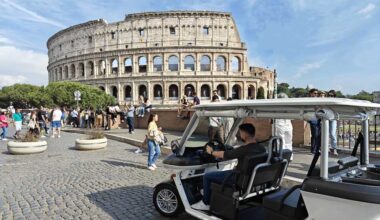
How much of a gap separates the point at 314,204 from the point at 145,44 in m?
64.9

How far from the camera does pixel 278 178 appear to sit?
175 inches

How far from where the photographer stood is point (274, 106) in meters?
3.73

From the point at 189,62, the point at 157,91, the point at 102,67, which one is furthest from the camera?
the point at 102,67

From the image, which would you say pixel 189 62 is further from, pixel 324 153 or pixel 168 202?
pixel 324 153

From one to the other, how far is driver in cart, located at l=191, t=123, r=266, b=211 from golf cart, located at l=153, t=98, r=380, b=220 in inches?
4.2

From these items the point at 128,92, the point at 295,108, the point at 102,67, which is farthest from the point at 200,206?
the point at 102,67

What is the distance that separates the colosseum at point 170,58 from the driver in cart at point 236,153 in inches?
2255

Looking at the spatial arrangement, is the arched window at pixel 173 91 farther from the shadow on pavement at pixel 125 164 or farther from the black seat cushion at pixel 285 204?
the black seat cushion at pixel 285 204

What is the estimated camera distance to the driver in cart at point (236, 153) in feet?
13.1

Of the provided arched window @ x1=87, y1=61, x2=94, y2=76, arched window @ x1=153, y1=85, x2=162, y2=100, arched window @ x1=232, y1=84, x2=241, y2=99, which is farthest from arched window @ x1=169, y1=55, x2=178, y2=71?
arched window @ x1=87, y1=61, x2=94, y2=76

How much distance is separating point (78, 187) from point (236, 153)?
14.5 feet

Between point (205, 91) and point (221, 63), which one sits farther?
point (205, 91)

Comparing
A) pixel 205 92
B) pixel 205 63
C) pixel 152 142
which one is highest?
pixel 205 63

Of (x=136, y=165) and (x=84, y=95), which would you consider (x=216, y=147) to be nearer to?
(x=136, y=165)
